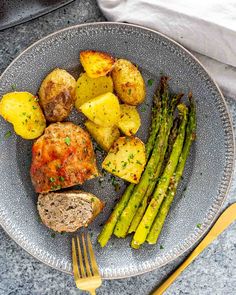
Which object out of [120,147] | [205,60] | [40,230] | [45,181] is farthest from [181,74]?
[40,230]

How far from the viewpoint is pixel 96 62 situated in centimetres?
223

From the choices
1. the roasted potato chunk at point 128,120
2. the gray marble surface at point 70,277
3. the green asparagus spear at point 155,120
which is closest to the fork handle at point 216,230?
the gray marble surface at point 70,277

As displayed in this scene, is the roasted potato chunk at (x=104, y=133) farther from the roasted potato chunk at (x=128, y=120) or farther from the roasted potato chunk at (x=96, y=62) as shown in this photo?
the roasted potato chunk at (x=96, y=62)

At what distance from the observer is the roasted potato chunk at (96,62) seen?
2199 millimetres

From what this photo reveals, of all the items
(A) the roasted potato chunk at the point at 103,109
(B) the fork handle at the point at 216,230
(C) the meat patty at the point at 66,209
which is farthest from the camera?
(B) the fork handle at the point at 216,230

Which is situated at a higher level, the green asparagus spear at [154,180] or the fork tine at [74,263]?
the green asparagus spear at [154,180]

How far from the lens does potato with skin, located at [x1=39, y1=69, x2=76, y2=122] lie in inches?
87.0

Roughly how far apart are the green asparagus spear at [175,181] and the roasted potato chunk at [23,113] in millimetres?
689

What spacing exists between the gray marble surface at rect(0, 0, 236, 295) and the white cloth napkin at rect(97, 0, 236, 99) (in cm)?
17

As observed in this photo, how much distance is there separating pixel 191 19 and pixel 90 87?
0.56 m

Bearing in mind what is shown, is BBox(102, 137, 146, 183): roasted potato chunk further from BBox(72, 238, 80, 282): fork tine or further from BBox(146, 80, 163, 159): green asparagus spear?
BBox(72, 238, 80, 282): fork tine

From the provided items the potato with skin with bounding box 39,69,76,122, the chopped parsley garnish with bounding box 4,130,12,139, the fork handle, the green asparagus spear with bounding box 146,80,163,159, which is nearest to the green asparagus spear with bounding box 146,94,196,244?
the green asparagus spear with bounding box 146,80,163,159

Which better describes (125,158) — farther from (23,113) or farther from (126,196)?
(23,113)

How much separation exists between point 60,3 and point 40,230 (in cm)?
110
